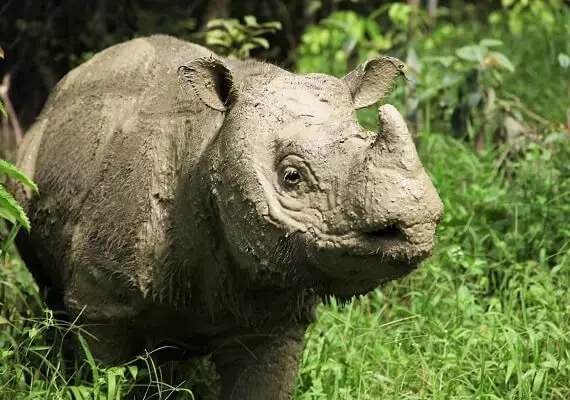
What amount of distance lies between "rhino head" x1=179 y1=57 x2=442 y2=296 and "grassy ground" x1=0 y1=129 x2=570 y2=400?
2.52ft

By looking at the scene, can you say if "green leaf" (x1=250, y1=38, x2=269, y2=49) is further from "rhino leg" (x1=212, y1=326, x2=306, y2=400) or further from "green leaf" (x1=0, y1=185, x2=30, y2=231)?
"green leaf" (x1=0, y1=185, x2=30, y2=231)

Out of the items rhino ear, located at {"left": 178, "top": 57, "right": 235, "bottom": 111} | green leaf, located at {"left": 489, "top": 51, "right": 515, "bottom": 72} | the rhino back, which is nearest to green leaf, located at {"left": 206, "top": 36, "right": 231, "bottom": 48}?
the rhino back

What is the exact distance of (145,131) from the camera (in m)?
3.59

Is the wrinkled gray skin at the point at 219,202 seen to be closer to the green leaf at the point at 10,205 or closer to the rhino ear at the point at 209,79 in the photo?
the rhino ear at the point at 209,79

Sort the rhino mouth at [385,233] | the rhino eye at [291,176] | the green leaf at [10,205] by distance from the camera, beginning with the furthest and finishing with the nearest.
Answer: the green leaf at [10,205]
the rhino eye at [291,176]
the rhino mouth at [385,233]

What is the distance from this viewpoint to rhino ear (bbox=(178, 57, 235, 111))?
3.22m

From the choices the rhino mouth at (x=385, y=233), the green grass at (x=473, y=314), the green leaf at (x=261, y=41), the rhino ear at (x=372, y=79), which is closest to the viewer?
the rhino mouth at (x=385, y=233)

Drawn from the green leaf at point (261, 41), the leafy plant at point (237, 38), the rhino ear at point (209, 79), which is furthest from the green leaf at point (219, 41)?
the rhino ear at point (209, 79)

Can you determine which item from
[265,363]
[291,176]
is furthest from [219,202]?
[265,363]

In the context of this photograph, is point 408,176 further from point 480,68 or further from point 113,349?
point 480,68

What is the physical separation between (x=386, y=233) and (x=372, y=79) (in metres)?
0.82

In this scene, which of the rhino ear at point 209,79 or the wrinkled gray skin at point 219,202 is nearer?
the wrinkled gray skin at point 219,202

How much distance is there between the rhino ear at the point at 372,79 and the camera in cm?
335

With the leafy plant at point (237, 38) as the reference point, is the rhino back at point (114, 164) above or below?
below
